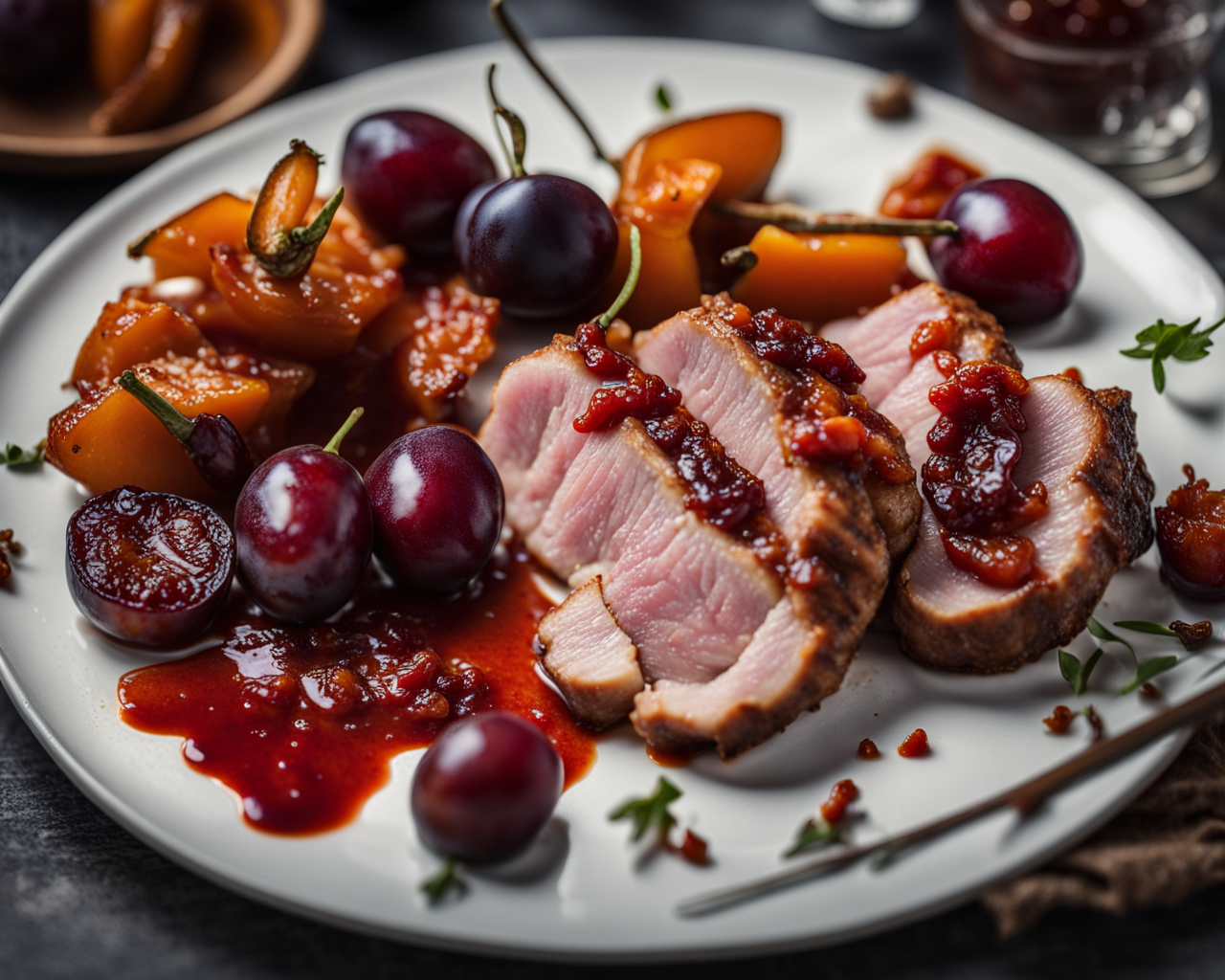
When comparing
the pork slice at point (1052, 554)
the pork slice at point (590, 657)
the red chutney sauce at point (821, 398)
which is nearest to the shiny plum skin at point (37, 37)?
the red chutney sauce at point (821, 398)

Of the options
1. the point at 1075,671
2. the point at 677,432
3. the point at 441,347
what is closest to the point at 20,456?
the point at 441,347

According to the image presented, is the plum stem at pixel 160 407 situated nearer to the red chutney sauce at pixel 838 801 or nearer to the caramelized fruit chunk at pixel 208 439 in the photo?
the caramelized fruit chunk at pixel 208 439

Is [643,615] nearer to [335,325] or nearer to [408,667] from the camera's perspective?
[408,667]

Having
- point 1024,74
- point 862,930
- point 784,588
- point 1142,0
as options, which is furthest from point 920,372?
point 1142,0

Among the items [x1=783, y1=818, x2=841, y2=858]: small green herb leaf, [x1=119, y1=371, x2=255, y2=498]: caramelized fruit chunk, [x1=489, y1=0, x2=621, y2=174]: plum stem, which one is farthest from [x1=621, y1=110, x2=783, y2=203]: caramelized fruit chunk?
[x1=783, y1=818, x2=841, y2=858]: small green herb leaf

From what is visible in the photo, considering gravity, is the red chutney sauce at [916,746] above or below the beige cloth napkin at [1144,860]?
above

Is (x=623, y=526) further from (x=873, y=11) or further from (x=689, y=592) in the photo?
(x=873, y=11)
